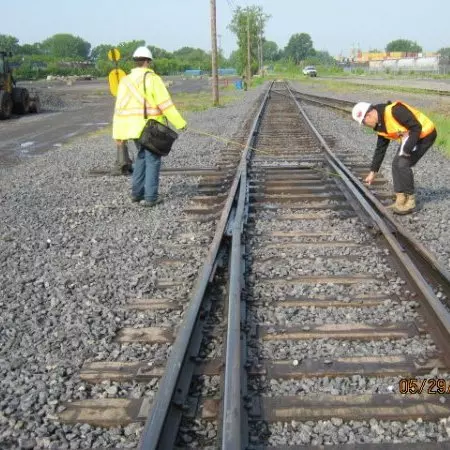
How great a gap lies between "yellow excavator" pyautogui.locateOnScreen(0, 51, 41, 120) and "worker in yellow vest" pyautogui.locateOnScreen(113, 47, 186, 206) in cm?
1822

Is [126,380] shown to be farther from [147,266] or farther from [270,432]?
[147,266]

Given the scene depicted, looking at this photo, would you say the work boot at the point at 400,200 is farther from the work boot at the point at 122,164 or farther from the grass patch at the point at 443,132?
the grass patch at the point at 443,132

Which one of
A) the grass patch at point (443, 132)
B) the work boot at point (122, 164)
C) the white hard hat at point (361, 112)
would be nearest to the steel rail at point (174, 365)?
the white hard hat at point (361, 112)

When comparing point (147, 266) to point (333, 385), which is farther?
point (147, 266)

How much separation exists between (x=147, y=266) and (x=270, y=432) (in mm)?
2625

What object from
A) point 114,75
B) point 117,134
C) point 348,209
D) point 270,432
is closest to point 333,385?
point 270,432

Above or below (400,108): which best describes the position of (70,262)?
below

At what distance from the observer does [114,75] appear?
9.52 m

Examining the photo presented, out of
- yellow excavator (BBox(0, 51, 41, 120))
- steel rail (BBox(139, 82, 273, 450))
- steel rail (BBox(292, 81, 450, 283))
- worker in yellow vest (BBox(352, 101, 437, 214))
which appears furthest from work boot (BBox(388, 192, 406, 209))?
yellow excavator (BBox(0, 51, 41, 120))

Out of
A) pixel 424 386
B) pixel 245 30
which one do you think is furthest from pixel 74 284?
pixel 245 30

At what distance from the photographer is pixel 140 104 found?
23.1 ft

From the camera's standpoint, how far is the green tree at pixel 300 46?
626 feet

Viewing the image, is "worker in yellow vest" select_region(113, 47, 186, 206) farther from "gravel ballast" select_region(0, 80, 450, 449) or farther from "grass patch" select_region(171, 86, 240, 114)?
"grass patch" select_region(171, 86, 240, 114)

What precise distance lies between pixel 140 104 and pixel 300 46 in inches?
7731
